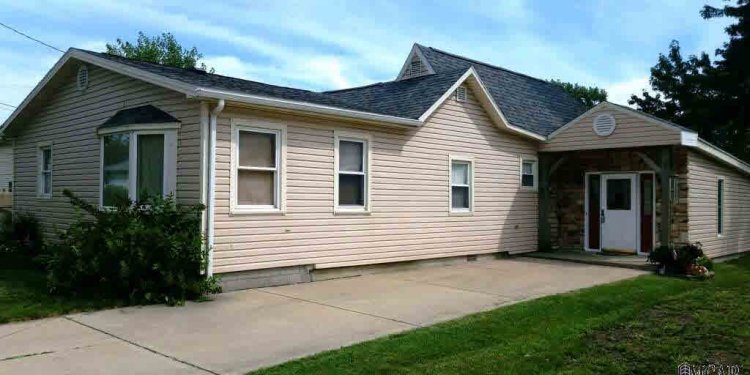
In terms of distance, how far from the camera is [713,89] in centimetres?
2186

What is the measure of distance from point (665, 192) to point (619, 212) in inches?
68.0

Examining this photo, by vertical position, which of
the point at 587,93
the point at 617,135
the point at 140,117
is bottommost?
the point at 140,117

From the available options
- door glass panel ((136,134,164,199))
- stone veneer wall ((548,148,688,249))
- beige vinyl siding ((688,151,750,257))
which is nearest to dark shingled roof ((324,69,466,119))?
door glass panel ((136,134,164,199))

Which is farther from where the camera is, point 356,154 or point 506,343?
point 356,154

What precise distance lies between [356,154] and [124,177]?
3.92 meters

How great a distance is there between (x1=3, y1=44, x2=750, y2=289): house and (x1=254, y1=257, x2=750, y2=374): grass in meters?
3.83

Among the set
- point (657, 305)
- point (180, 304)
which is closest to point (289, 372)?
point (180, 304)

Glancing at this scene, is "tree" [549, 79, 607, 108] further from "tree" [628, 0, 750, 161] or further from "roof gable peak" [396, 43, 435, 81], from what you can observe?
"roof gable peak" [396, 43, 435, 81]

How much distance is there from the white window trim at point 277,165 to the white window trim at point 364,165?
113cm

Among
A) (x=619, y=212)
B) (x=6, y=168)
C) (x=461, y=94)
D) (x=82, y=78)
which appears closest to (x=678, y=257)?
(x=619, y=212)

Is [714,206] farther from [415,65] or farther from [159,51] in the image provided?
[159,51]

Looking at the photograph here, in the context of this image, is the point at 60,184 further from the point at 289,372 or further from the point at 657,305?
the point at 657,305

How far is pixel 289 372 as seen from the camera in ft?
16.2

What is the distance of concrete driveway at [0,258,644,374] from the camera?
532 cm
